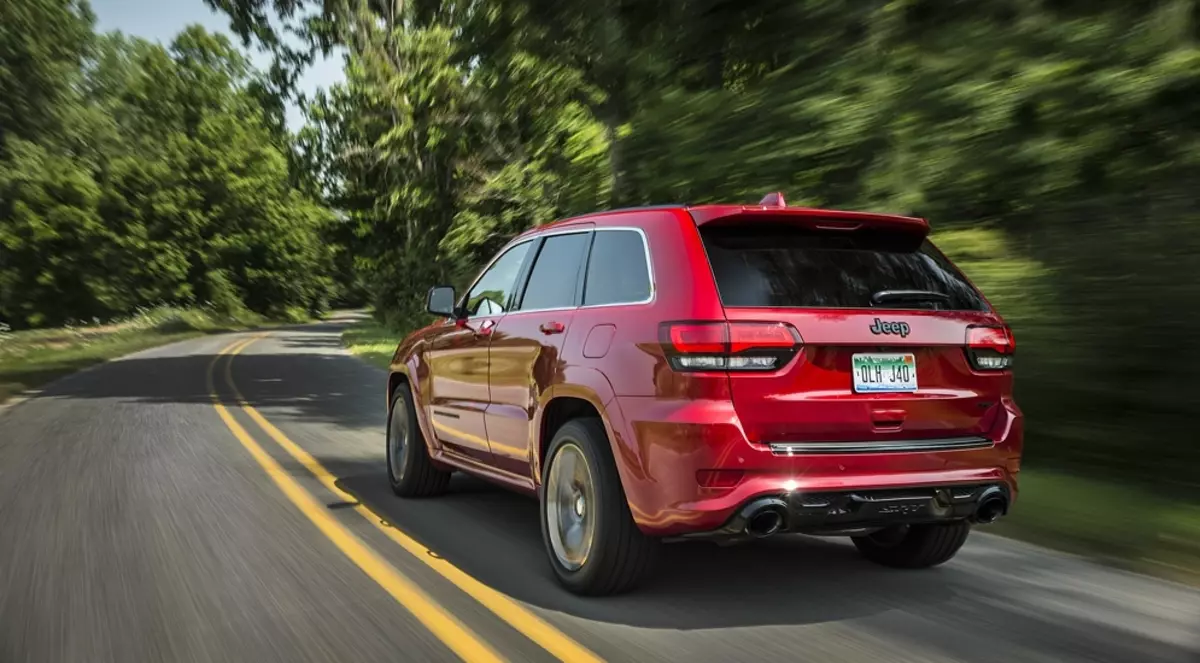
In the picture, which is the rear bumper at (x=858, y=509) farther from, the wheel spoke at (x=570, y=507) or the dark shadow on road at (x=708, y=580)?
the wheel spoke at (x=570, y=507)

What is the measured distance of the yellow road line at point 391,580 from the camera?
417 centimetres

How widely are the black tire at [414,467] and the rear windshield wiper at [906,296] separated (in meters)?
3.82

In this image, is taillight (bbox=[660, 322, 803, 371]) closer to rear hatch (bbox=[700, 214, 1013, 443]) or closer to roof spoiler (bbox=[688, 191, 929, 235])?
rear hatch (bbox=[700, 214, 1013, 443])

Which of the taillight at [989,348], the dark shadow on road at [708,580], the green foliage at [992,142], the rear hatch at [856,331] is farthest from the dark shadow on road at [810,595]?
the green foliage at [992,142]

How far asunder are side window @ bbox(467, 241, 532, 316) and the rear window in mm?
2005

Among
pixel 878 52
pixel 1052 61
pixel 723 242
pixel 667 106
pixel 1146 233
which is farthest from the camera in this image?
pixel 667 106

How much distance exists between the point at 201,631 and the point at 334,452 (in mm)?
5714

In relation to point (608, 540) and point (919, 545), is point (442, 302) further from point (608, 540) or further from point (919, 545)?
point (919, 545)

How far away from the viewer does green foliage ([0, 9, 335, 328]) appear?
161 feet

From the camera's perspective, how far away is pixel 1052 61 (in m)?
7.74

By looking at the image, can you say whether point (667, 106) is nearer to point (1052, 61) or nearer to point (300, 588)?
point (1052, 61)

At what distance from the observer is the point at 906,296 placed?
4.71 meters


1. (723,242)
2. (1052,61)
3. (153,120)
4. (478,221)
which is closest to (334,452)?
(723,242)

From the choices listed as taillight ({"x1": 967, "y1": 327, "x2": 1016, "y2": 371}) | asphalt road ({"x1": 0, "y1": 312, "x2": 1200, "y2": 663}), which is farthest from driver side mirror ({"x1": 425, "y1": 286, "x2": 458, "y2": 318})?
taillight ({"x1": 967, "y1": 327, "x2": 1016, "y2": 371})
